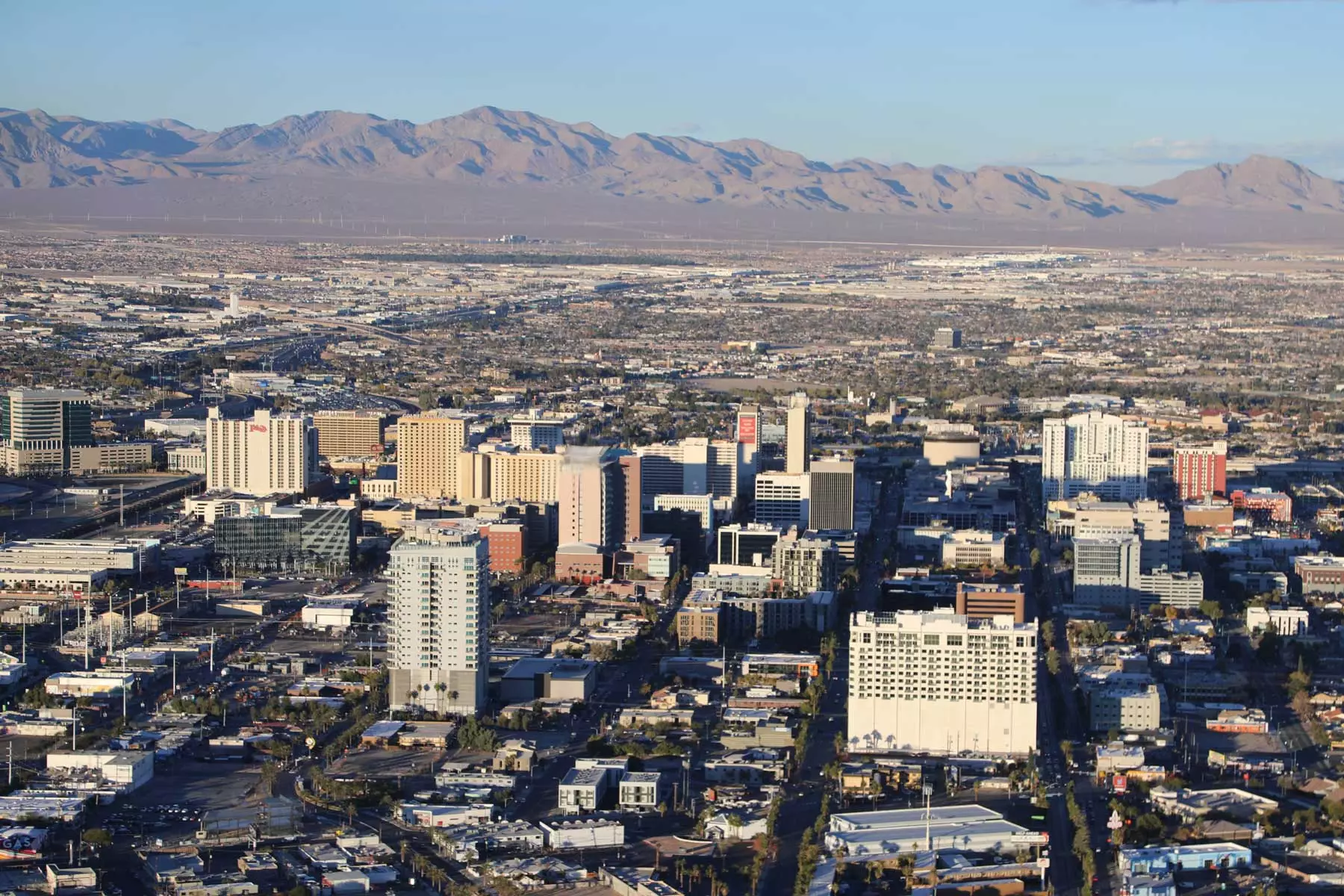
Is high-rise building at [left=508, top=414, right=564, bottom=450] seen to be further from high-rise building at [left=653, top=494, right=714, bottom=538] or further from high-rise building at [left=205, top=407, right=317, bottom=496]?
high-rise building at [left=653, top=494, right=714, bottom=538]

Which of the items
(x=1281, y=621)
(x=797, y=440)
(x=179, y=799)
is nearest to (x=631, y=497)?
(x=797, y=440)

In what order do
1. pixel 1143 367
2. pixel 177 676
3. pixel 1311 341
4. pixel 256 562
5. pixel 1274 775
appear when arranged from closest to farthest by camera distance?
pixel 1274 775 → pixel 177 676 → pixel 256 562 → pixel 1143 367 → pixel 1311 341

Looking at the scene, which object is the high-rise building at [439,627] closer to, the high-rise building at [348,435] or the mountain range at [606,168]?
the high-rise building at [348,435]

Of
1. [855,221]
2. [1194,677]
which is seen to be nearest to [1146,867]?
[1194,677]

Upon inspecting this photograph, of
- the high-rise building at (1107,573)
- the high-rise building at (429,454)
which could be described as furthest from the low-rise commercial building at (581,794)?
the high-rise building at (429,454)

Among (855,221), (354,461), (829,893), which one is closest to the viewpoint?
(829,893)

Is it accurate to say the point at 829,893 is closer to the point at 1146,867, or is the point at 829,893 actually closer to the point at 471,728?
the point at 1146,867
